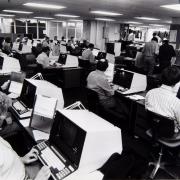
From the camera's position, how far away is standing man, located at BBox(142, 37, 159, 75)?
7.77 metres

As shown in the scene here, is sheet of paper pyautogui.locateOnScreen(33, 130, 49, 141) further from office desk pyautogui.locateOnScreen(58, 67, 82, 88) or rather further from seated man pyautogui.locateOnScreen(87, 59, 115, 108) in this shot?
office desk pyautogui.locateOnScreen(58, 67, 82, 88)

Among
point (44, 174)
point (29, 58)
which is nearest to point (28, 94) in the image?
point (44, 174)

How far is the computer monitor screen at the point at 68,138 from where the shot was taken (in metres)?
1.50

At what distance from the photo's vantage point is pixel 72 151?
1.59m

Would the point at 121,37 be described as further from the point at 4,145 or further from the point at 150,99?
the point at 4,145

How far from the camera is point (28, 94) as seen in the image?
287 cm

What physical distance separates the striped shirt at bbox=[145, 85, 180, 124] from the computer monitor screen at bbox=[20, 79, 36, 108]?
140cm

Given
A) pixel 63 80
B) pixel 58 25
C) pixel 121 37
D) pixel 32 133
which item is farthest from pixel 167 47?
pixel 58 25

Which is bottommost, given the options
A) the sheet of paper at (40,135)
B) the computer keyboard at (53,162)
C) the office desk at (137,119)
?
the office desk at (137,119)

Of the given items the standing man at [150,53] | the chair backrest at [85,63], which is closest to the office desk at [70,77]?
the chair backrest at [85,63]

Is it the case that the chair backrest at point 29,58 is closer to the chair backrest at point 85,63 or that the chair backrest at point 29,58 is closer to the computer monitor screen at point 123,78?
the chair backrest at point 85,63

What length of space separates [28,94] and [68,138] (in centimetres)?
136

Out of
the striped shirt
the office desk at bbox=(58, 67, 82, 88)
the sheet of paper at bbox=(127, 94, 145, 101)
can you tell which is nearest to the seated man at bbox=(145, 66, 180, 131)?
the striped shirt

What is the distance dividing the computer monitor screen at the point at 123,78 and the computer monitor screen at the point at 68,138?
2494 millimetres
